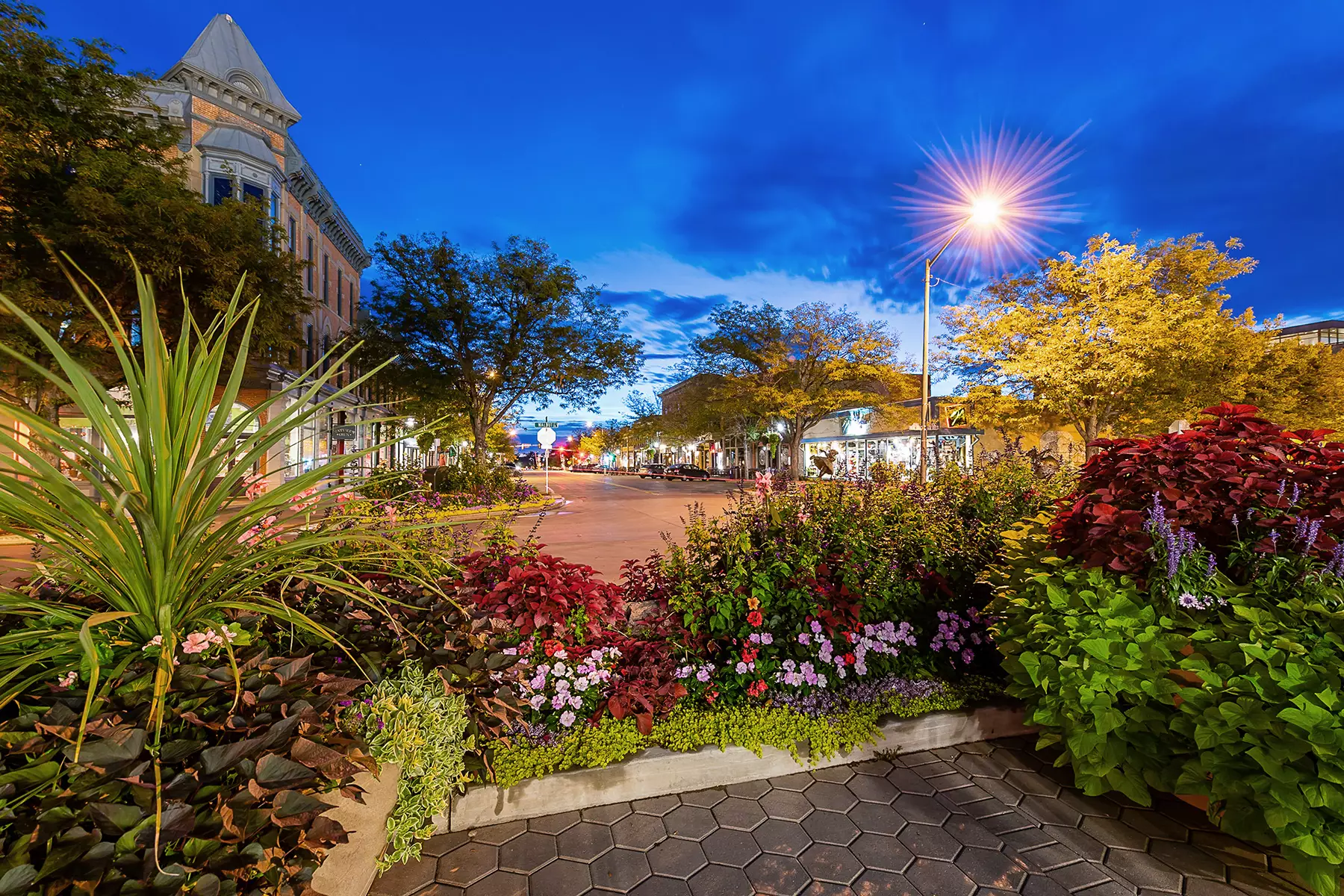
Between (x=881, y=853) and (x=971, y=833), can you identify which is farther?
(x=971, y=833)

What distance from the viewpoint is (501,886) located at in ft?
7.57

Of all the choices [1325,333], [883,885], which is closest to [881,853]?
[883,885]

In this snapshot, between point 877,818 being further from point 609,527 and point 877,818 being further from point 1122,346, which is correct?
point 1122,346

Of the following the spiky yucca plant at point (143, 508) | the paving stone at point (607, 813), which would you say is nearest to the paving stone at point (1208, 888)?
the paving stone at point (607, 813)

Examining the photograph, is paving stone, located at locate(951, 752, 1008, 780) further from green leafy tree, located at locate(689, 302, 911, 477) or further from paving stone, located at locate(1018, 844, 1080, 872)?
green leafy tree, located at locate(689, 302, 911, 477)

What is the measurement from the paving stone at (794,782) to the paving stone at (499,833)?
1276 mm

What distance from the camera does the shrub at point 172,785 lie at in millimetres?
1282

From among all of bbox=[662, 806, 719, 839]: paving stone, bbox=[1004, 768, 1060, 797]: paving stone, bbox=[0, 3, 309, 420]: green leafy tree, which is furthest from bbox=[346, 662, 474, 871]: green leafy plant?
bbox=[0, 3, 309, 420]: green leafy tree

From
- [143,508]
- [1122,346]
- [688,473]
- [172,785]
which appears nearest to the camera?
[172,785]

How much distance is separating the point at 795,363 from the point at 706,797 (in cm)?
3245

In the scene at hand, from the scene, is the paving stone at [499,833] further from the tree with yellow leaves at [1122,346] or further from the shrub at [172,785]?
the tree with yellow leaves at [1122,346]

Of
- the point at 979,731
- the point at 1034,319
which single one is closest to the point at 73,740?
the point at 979,731

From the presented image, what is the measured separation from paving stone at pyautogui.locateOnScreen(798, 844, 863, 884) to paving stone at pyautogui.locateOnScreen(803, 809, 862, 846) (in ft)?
0.13

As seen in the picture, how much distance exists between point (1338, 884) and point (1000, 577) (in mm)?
1823
